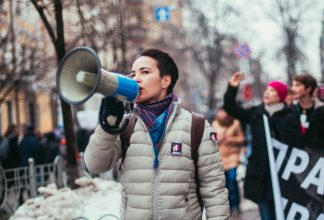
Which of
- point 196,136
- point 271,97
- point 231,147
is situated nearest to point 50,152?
point 231,147

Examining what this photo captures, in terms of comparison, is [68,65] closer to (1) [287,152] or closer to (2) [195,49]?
(1) [287,152]

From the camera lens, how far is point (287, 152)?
5.65 meters

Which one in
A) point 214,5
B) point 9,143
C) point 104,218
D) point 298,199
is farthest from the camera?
point 214,5

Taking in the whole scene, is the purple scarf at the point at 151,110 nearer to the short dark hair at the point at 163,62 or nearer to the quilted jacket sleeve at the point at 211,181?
the short dark hair at the point at 163,62

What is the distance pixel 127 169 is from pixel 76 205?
105 inches

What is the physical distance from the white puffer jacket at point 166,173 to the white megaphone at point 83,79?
0.28 meters

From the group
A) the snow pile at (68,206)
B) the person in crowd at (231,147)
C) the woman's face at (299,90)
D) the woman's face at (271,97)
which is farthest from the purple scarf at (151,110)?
the person in crowd at (231,147)

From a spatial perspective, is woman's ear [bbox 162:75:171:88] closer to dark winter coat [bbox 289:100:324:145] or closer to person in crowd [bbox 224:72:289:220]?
person in crowd [bbox 224:72:289:220]

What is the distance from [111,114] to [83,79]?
0.77ft

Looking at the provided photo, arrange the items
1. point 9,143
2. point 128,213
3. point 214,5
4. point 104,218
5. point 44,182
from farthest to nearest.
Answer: point 214,5, point 9,143, point 44,182, point 104,218, point 128,213

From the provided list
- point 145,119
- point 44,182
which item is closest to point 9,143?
point 44,182

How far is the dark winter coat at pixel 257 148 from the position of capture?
5.74 metres

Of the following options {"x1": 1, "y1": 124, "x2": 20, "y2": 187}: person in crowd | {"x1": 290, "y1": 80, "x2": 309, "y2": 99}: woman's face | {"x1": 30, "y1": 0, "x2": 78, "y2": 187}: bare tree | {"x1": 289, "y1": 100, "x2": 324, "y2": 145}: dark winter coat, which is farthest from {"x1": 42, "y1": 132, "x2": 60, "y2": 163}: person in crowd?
{"x1": 289, "y1": 100, "x2": 324, "y2": 145}: dark winter coat

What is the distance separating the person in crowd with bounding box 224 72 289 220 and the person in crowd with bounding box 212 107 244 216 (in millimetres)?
2768
